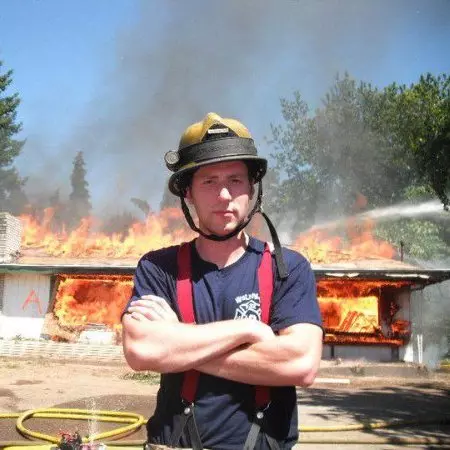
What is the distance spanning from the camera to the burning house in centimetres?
1705

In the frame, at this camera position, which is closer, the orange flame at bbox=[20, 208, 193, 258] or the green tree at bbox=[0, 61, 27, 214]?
the orange flame at bbox=[20, 208, 193, 258]

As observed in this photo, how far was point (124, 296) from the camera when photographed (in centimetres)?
1872

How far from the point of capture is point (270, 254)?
2338mm

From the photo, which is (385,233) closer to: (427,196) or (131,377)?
(427,196)

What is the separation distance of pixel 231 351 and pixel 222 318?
19cm

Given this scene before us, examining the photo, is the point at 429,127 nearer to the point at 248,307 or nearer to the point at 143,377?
the point at 143,377

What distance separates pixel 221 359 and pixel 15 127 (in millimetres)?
53034

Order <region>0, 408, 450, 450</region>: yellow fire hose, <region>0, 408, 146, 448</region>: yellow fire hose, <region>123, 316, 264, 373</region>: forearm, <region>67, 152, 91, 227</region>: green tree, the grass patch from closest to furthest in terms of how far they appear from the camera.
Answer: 1. <region>123, 316, 264, 373</region>: forearm
2. <region>0, 408, 450, 450</region>: yellow fire hose
3. <region>0, 408, 146, 448</region>: yellow fire hose
4. the grass patch
5. <region>67, 152, 91, 227</region>: green tree

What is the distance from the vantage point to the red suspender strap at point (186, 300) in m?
2.07

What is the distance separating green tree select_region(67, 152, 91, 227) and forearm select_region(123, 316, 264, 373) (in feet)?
239

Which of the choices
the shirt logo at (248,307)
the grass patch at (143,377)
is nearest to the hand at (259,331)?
the shirt logo at (248,307)

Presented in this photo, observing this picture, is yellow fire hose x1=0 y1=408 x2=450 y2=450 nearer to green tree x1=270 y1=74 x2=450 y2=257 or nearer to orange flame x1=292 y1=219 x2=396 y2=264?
orange flame x1=292 y1=219 x2=396 y2=264

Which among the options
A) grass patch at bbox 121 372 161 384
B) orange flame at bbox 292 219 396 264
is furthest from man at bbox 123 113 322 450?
orange flame at bbox 292 219 396 264

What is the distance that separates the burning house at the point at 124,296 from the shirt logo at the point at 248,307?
1510 centimetres
